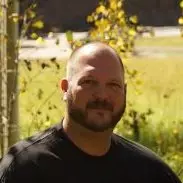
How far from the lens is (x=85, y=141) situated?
6.91 feet

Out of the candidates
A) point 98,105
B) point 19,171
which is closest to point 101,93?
point 98,105

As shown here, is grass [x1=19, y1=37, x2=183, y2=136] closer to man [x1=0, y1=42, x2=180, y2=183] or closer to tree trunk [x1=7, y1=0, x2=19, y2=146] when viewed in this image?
tree trunk [x1=7, y1=0, x2=19, y2=146]

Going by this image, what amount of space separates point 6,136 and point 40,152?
6.85 feet

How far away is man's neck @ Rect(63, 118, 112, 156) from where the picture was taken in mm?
2100

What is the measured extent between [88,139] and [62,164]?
0.12 metres

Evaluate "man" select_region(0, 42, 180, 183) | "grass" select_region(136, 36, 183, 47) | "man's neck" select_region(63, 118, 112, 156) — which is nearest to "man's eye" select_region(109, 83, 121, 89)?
"man" select_region(0, 42, 180, 183)

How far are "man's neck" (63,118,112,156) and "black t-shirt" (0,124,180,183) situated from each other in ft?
0.05

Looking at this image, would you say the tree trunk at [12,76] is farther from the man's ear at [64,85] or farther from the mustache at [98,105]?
the mustache at [98,105]

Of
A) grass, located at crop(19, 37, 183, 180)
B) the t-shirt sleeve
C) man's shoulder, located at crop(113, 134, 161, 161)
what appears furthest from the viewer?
grass, located at crop(19, 37, 183, 180)

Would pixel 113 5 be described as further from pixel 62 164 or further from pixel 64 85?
pixel 62 164

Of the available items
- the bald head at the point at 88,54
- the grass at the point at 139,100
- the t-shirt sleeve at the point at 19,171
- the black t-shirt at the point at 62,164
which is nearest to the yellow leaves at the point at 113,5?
the grass at the point at 139,100

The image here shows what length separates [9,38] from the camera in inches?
160

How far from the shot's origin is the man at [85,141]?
6.68 feet

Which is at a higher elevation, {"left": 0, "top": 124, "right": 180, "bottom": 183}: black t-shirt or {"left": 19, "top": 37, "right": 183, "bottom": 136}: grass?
{"left": 0, "top": 124, "right": 180, "bottom": 183}: black t-shirt
